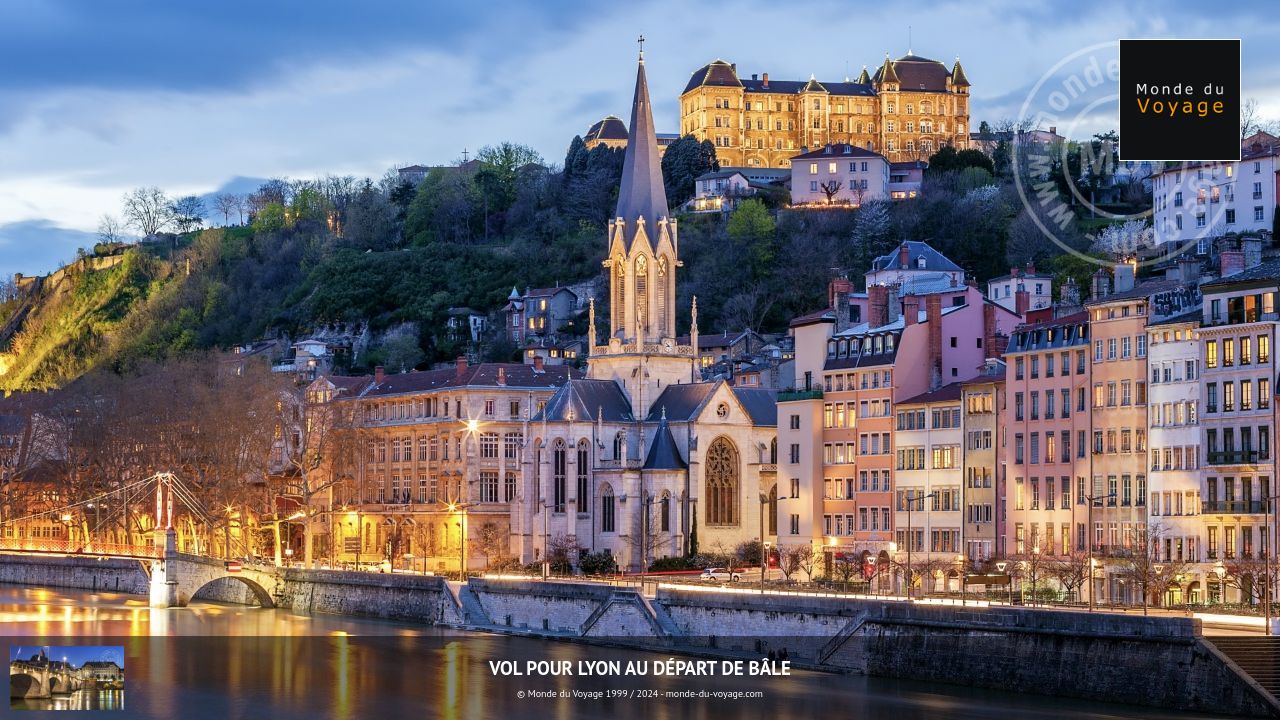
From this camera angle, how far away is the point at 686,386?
104 m

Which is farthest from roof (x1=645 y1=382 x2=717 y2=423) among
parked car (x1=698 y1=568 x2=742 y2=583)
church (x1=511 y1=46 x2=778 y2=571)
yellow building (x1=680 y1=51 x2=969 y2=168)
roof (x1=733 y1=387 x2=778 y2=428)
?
yellow building (x1=680 y1=51 x2=969 y2=168)

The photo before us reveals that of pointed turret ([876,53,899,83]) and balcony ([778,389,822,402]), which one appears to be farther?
pointed turret ([876,53,899,83])

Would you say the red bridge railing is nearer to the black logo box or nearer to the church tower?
the church tower

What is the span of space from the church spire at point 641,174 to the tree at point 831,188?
174 feet

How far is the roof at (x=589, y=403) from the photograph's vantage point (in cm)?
10238

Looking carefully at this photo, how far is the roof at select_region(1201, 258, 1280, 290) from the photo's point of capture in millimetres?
70000

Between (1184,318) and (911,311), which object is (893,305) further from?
(1184,318)

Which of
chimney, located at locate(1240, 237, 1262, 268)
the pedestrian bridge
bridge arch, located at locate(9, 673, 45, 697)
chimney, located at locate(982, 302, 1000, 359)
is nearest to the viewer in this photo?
bridge arch, located at locate(9, 673, 45, 697)

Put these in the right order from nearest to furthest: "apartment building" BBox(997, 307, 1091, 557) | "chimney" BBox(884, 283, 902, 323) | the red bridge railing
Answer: "apartment building" BBox(997, 307, 1091, 557) → "chimney" BBox(884, 283, 902, 323) → the red bridge railing

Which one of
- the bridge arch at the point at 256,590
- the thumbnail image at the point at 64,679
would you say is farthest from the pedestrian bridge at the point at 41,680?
the bridge arch at the point at 256,590

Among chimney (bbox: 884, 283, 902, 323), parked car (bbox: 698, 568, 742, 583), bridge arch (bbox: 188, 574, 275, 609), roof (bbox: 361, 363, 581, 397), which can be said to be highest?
chimney (bbox: 884, 283, 902, 323)

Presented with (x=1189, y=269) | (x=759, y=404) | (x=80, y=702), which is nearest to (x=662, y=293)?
(x=759, y=404)

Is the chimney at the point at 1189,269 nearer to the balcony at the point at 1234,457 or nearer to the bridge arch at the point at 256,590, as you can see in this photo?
the balcony at the point at 1234,457

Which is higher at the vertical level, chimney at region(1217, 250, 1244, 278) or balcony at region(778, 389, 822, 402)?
chimney at region(1217, 250, 1244, 278)
